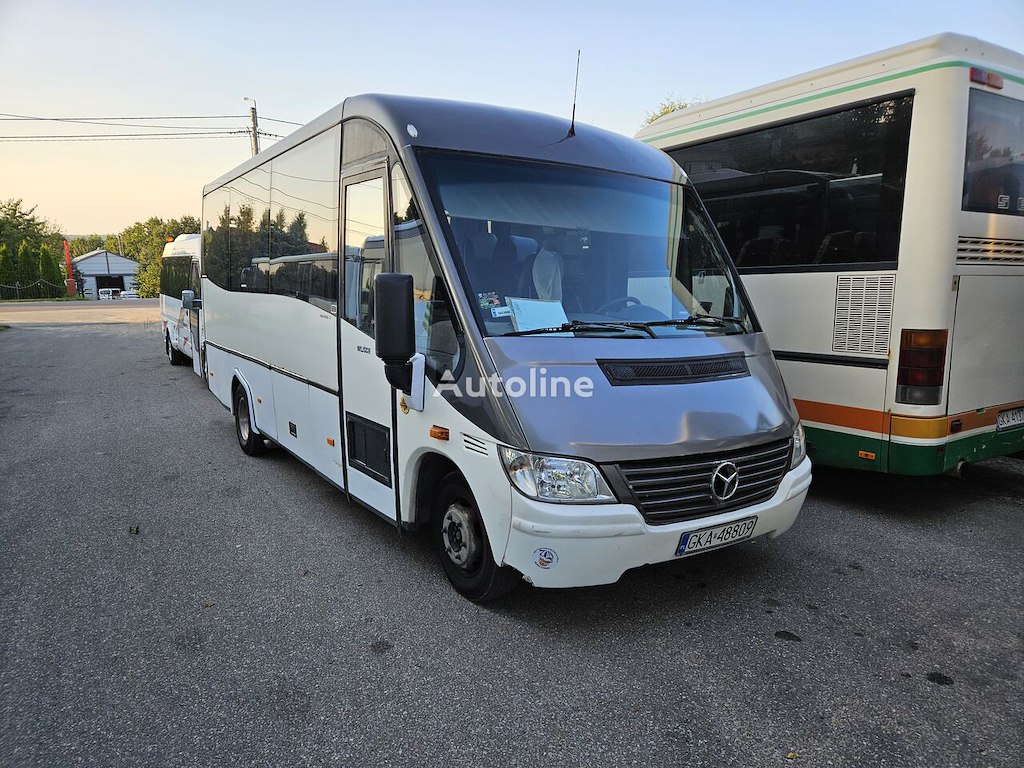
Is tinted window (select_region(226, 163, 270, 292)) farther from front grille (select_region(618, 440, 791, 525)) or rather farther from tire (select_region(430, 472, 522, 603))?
front grille (select_region(618, 440, 791, 525))

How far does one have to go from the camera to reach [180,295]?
13.8 m

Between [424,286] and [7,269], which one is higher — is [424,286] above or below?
below

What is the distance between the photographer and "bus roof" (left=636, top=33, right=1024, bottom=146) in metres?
4.67

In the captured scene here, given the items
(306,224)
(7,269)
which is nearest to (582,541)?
(306,224)

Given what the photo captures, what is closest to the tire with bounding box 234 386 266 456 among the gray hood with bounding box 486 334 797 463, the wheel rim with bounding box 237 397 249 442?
the wheel rim with bounding box 237 397 249 442

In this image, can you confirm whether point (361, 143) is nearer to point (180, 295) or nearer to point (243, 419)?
point (243, 419)

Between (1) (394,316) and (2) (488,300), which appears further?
(2) (488,300)

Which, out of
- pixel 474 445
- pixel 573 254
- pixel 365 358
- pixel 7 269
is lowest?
pixel 474 445

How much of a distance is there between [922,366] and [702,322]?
5.83ft

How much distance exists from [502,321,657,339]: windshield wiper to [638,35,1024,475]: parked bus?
86.0 inches

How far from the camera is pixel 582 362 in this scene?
351 cm

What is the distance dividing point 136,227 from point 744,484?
15251 centimetres

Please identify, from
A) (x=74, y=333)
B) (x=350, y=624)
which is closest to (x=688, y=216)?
(x=350, y=624)

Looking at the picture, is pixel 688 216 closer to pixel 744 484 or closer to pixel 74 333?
pixel 744 484
